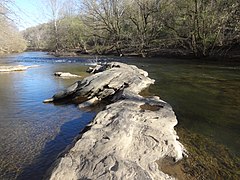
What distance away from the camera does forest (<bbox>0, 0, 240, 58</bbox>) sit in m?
24.9

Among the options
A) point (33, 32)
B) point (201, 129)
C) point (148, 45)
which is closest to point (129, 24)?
point (148, 45)

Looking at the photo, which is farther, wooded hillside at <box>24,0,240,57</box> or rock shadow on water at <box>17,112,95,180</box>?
wooded hillside at <box>24,0,240,57</box>

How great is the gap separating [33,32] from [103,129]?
344ft

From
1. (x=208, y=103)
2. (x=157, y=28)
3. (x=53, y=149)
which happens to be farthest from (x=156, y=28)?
(x=53, y=149)

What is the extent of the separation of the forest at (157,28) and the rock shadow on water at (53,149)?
657 inches

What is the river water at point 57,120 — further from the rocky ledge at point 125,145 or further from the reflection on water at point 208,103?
the rocky ledge at point 125,145

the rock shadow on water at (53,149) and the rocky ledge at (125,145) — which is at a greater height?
the rocky ledge at (125,145)

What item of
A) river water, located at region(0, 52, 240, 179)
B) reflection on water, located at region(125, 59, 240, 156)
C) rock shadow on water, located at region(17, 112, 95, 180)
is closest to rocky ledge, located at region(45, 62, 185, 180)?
rock shadow on water, located at region(17, 112, 95, 180)

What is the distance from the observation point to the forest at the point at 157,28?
24.9 m

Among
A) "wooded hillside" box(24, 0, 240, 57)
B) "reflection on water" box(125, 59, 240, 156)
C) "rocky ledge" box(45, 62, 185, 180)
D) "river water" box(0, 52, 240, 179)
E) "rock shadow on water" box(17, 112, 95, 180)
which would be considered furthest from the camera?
"wooded hillside" box(24, 0, 240, 57)

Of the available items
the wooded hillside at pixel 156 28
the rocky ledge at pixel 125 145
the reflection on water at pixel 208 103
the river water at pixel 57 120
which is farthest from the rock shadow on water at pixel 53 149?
the wooded hillside at pixel 156 28

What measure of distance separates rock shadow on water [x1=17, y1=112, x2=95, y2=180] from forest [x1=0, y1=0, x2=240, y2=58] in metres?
16.7

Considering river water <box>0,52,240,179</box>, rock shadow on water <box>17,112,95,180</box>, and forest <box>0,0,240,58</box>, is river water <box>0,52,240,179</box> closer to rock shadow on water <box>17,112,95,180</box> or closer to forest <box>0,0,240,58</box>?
rock shadow on water <box>17,112,95,180</box>

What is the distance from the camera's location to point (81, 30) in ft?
164
